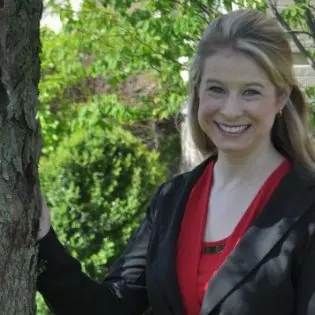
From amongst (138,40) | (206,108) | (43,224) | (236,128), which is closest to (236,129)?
(236,128)

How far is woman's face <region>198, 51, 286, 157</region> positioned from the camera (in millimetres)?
2840

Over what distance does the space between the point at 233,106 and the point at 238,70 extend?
0.11 metres

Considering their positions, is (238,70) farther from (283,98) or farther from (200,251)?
(200,251)

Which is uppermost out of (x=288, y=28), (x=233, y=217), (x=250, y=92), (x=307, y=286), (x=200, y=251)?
(x=288, y=28)

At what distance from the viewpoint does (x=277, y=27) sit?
2.94 m

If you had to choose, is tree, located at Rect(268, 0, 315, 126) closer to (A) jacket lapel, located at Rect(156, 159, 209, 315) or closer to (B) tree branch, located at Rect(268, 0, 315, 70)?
(B) tree branch, located at Rect(268, 0, 315, 70)

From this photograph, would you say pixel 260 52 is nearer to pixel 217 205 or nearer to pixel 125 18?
pixel 217 205

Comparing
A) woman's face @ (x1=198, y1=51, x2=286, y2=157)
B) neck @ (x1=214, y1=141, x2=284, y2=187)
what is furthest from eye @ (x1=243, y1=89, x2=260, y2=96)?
neck @ (x1=214, y1=141, x2=284, y2=187)

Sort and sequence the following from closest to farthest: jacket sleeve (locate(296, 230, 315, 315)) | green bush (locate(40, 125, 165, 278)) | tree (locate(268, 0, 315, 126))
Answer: jacket sleeve (locate(296, 230, 315, 315)) → tree (locate(268, 0, 315, 126)) → green bush (locate(40, 125, 165, 278))

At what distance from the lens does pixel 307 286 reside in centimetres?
274

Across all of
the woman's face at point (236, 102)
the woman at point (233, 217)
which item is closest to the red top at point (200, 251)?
the woman at point (233, 217)

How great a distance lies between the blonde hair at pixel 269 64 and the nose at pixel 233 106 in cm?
13

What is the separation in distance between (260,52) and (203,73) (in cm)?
22

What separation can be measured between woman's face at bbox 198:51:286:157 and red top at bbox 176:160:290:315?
15 centimetres
